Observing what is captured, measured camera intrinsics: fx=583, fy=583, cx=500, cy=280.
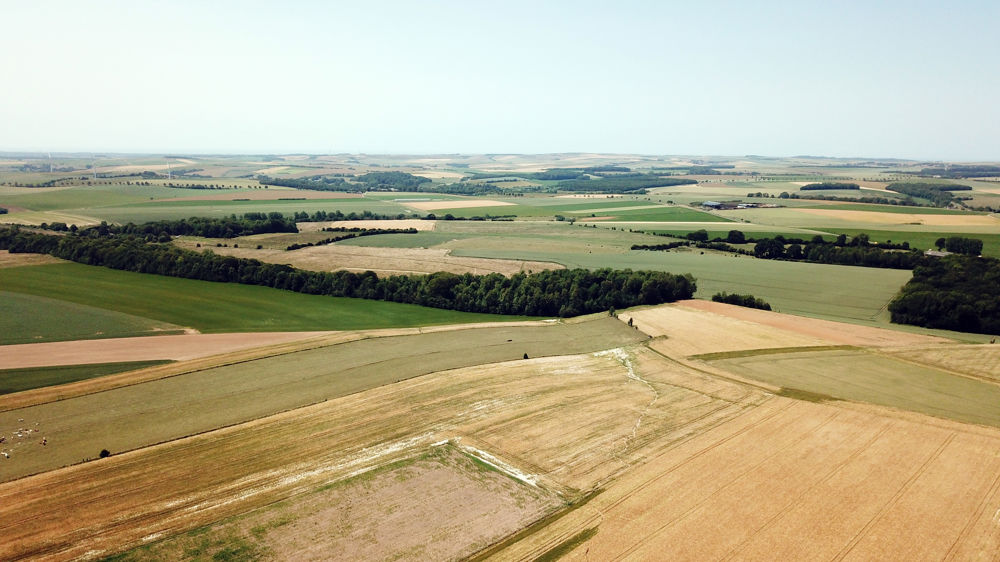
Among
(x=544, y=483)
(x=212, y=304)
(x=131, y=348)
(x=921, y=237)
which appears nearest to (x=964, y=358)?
(x=544, y=483)

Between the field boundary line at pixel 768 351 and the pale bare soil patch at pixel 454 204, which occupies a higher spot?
the pale bare soil patch at pixel 454 204

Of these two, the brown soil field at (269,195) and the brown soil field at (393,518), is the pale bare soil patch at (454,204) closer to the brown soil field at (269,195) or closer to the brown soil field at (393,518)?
the brown soil field at (269,195)

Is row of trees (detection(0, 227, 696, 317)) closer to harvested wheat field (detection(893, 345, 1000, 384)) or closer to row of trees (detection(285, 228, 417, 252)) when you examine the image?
row of trees (detection(285, 228, 417, 252))

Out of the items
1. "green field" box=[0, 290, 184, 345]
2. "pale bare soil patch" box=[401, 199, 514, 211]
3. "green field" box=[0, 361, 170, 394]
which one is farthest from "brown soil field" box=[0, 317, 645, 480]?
"pale bare soil patch" box=[401, 199, 514, 211]

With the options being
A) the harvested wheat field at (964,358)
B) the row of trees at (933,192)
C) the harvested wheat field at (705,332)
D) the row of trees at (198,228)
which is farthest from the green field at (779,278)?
the row of trees at (933,192)

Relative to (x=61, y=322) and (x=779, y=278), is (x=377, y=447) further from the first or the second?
(x=779, y=278)

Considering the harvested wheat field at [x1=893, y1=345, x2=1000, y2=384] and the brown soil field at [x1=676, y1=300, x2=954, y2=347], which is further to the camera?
the brown soil field at [x1=676, y1=300, x2=954, y2=347]
